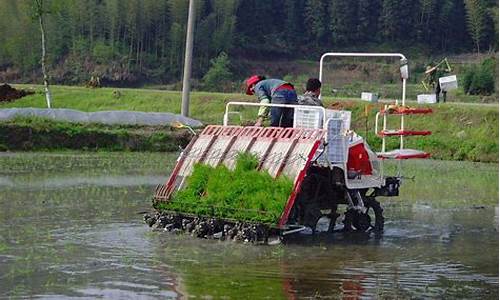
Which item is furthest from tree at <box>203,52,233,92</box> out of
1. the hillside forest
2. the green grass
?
the green grass

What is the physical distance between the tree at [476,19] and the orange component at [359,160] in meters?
51.6

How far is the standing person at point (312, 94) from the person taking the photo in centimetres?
1415

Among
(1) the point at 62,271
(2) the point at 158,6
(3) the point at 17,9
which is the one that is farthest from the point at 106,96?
(1) the point at 62,271

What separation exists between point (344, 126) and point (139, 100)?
86.8 ft

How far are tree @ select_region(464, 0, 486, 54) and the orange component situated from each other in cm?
5159

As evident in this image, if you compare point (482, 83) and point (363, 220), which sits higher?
point (482, 83)

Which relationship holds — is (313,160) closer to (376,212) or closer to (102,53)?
(376,212)

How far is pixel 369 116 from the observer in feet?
108

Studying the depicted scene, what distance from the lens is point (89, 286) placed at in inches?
380

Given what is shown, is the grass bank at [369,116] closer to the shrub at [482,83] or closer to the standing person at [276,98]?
the standing person at [276,98]

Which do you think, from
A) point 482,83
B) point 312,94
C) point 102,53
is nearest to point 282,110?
point 312,94

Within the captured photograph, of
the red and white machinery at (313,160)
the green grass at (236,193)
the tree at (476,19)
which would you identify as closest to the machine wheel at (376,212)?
the red and white machinery at (313,160)

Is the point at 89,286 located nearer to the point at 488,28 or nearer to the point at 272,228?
the point at 272,228

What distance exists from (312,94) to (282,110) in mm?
481
